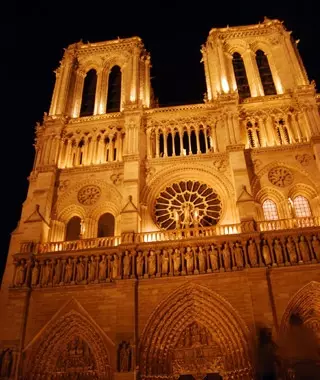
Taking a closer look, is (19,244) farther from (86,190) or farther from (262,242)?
(262,242)

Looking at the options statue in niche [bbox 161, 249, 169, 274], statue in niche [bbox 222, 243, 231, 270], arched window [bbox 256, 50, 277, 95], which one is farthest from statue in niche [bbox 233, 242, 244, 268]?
arched window [bbox 256, 50, 277, 95]

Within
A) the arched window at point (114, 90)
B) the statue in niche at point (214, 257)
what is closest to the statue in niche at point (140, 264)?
the statue in niche at point (214, 257)

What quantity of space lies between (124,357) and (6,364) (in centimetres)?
385

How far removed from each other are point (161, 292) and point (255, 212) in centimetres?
437

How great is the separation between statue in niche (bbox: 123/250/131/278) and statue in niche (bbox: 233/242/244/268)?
11.8 feet

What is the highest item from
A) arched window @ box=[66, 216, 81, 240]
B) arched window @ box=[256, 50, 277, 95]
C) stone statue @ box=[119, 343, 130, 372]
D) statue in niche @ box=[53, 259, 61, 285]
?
arched window @ box=[256, 50, 277, 95]

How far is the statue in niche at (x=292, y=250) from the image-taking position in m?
13.7

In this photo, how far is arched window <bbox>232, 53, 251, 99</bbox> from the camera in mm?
20031

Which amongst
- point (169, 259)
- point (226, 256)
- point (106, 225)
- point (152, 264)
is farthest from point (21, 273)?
point (226, 256)

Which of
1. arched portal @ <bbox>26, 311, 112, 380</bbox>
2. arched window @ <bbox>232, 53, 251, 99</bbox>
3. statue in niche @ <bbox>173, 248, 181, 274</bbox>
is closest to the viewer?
arched portal @ <bbox>26, 311, 112, 380</bbox>

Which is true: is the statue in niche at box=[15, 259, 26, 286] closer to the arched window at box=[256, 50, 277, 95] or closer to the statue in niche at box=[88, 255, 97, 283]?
the statue in niche at box=[88, 255, 97, 283]

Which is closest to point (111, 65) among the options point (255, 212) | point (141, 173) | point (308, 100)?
point (141, 173)

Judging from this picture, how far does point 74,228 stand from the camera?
A: 1686 cm

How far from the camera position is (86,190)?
17297 mm
